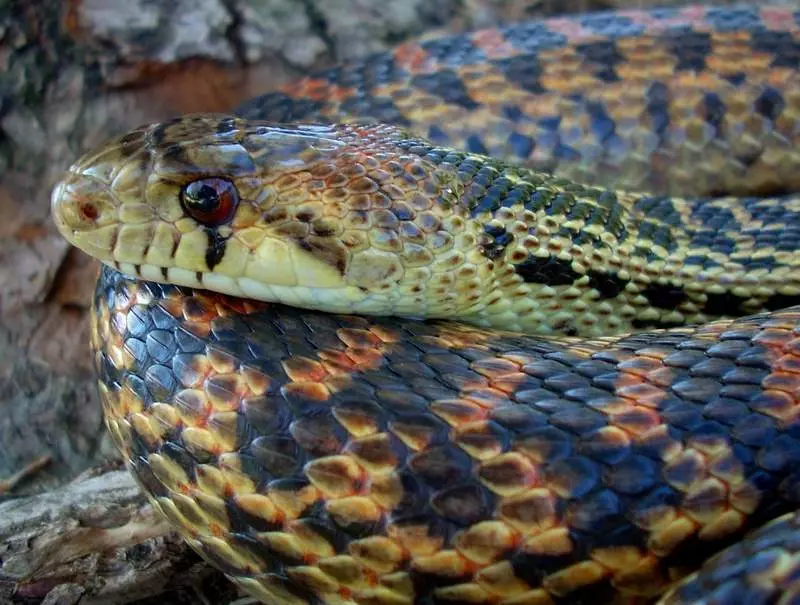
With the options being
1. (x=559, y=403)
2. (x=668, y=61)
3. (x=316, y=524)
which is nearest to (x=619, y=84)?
(x=668, y=61)

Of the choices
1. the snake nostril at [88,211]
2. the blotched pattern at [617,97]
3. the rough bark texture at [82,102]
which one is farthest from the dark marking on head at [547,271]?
the rough bark texture at [82,102]

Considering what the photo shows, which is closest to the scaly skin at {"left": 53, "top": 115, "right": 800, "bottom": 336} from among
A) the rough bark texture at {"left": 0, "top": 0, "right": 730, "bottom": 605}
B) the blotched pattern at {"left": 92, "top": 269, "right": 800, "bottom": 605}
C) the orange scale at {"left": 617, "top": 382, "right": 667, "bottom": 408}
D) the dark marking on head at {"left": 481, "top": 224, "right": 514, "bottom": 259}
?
the dark marking on head at {"left": 481, "top": 224, "right": 514, "bottom": 259}

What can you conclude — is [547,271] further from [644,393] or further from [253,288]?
[253,288]

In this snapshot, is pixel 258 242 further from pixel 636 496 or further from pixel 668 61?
pixel 668 61

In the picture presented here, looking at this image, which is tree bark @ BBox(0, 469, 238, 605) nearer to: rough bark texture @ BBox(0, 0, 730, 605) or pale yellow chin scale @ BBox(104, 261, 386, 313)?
rough bark texture @ BBox(0, 0, 730, 605)

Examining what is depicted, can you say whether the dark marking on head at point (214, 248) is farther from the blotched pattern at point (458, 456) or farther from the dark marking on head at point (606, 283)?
the dark marking on head at point (606, 283)

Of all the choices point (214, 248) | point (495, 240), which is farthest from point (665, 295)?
point (214, 248)
